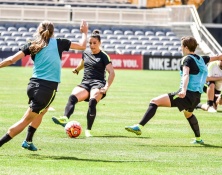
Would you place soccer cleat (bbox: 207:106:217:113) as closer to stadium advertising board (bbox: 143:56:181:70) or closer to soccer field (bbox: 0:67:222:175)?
soccer field (bbox: 0:67:222:175)

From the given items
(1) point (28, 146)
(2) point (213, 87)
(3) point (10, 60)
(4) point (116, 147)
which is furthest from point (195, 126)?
(2) point (213, 87)

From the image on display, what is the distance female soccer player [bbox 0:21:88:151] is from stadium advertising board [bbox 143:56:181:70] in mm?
37024

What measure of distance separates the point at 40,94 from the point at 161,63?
1496 inches

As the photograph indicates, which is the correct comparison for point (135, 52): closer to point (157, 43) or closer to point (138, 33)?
point (157, 43)

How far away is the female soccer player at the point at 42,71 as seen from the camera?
37.7 feet

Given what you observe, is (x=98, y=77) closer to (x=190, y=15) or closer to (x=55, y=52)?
(x=55, y=52)

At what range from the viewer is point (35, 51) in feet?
37.8

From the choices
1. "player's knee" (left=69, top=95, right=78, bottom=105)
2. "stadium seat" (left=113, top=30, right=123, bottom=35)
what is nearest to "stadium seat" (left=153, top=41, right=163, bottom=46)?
"stadium seat" (left=113, top=30, right=123, bottom=35)

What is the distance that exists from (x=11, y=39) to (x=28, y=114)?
132 feet

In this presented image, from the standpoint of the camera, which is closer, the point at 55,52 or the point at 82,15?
the point at 55,52

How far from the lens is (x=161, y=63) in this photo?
49.2m

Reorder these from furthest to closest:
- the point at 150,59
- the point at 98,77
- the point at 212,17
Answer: the point at 212,17 < the point at 150,59 < the point at 98,77

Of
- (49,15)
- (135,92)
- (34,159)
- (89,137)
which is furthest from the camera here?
(49,15)

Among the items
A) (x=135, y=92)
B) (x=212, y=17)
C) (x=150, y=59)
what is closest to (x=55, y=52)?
(x=135, y=92)
